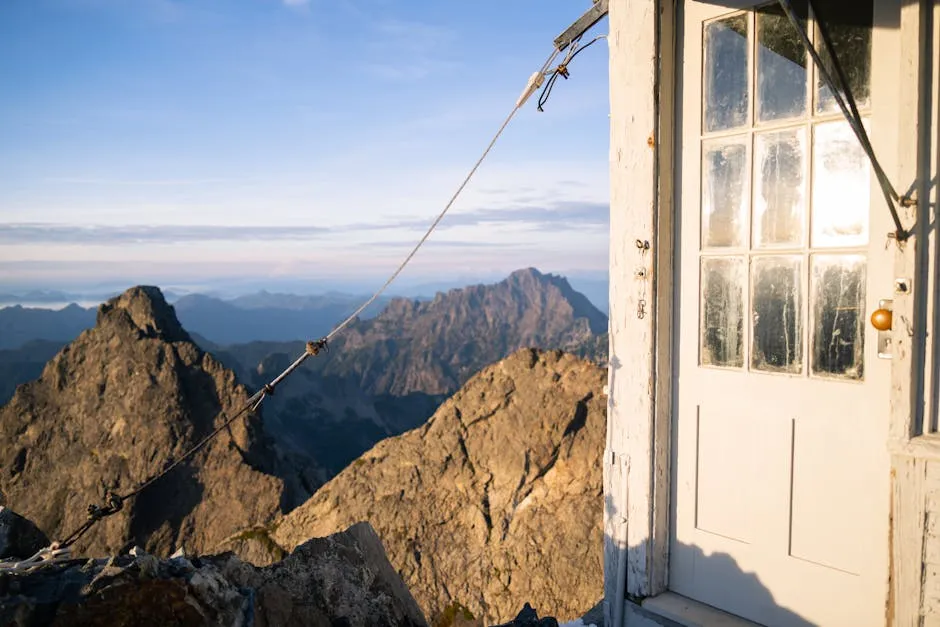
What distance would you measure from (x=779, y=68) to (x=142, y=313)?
11.0 m

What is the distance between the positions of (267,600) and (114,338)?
9.52m

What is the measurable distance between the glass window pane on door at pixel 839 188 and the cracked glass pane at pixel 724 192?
0.34 meters

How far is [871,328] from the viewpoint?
9.37ft

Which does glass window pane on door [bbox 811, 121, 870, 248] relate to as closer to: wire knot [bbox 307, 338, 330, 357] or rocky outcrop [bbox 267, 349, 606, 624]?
wire knot [bbox 307, 338, 330, 357]

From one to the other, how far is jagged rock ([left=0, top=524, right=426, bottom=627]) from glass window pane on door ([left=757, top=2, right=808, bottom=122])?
3087mm

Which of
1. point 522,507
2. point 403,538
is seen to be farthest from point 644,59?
point 403,538

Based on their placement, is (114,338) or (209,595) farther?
(114,338)

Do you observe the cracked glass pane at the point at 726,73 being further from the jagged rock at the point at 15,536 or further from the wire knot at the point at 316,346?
the jagged rock at the point at 15,536

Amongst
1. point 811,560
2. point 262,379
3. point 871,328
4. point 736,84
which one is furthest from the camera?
point 262,379

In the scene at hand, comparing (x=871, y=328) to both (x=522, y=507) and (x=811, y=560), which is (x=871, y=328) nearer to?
(x=811, y=560)

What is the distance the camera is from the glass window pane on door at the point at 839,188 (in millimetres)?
2902

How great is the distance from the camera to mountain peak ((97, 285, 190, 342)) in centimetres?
1124

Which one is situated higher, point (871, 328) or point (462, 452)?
point (871, 328)

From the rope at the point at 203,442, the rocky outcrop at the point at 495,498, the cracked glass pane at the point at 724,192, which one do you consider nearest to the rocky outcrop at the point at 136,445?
the rocky outcrop at the point at 495,498
